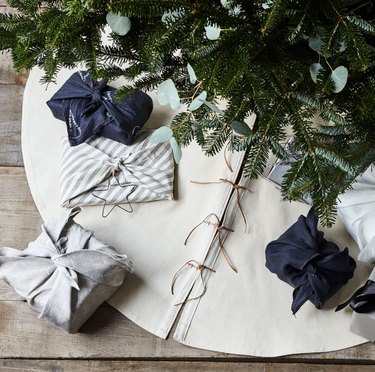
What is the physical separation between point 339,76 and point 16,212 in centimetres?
82

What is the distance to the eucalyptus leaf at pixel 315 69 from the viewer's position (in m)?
0.78

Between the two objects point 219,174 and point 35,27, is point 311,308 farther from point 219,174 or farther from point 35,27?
point 35,27

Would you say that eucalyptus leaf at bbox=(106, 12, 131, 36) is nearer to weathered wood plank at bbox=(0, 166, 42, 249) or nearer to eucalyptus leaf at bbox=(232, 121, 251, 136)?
eucalyptus leaf at bbox=(232, 121, 251, 136)

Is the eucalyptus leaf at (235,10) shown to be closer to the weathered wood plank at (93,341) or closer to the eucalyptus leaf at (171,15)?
the eucalyptus leaf at (171,15)

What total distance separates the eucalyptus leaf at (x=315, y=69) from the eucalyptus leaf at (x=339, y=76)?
2cm

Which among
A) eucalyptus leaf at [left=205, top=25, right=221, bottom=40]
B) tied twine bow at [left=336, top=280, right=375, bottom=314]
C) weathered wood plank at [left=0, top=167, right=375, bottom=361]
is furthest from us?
weathered wood plank at [left=0, top=167, right=375, bottom=361]

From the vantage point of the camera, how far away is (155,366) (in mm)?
1279

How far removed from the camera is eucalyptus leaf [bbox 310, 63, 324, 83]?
0.78 m

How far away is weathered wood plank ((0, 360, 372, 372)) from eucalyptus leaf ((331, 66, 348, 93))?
676 mm

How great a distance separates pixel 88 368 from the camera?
4.21ft

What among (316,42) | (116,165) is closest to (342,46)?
(316,42)

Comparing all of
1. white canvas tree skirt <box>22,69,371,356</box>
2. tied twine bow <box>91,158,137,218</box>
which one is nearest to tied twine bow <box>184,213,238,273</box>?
white canvas tree skirt <box>22,69,371,356</box>

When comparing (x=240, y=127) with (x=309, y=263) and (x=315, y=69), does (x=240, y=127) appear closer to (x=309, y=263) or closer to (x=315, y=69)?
(x=315, y=69)

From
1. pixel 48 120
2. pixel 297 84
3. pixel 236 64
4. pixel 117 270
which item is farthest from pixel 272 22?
pixel 48 120
